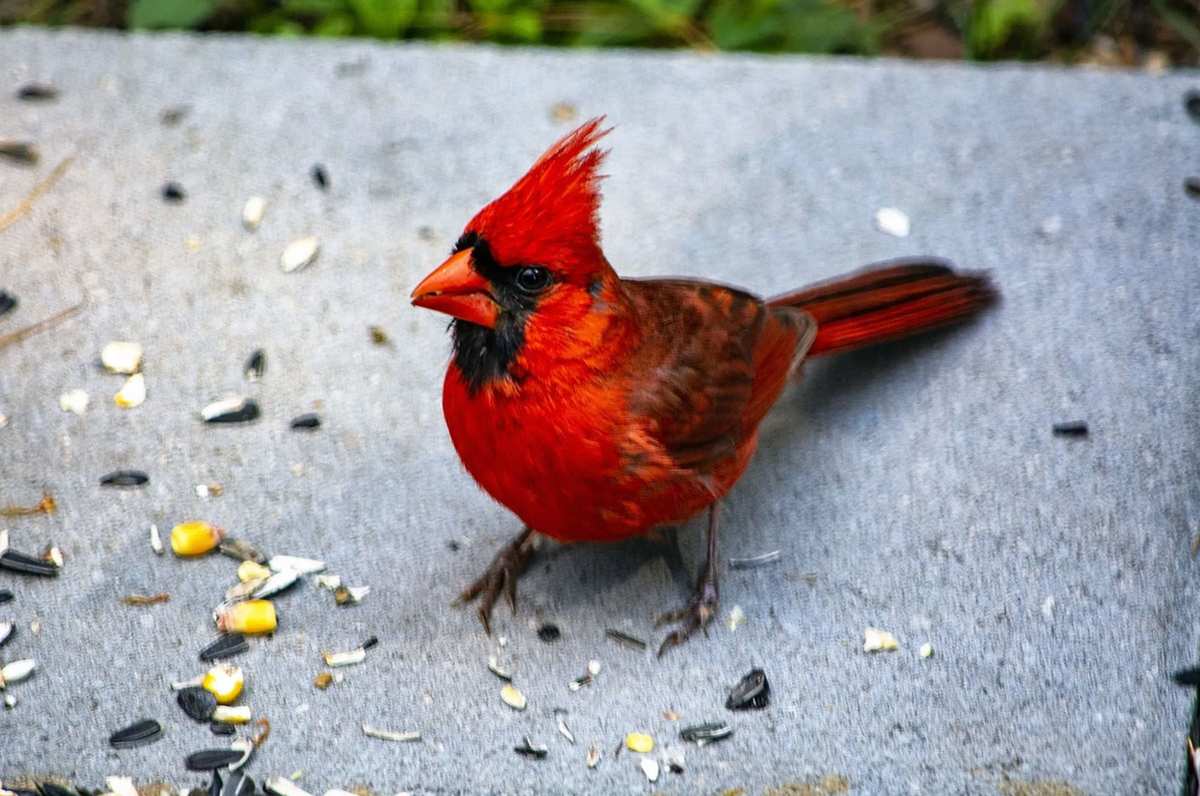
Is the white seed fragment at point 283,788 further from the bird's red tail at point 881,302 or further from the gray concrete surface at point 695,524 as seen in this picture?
the bird's red tail at point 881,302

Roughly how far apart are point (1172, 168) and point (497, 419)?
2.16 metres

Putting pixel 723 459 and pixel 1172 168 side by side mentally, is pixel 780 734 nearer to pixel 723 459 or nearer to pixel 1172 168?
pixel 723 459

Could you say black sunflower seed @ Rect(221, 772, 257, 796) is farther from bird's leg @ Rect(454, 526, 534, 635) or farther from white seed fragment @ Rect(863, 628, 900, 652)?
white seed fragment @ Rect(863, 628, 900, 652)

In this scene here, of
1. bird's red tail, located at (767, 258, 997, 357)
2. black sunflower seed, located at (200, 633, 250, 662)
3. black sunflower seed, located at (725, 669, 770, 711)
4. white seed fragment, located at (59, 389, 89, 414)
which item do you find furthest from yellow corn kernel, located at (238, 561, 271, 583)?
bird's red tail, located at (767, 258, 997, 357)

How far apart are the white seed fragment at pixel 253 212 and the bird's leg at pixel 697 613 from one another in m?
1.54

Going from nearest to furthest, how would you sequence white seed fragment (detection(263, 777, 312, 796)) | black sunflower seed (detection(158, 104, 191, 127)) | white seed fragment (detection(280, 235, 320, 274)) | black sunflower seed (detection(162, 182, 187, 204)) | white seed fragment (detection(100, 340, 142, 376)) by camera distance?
white seed fragment (detection(263, 777, 312, 796))
white seed fragment (detection(100, 340, 142, 376))
white seed fragment (detection(280, 235, 320, 274))
black sunflower seed (detection(162, 182, 187, 204))
black sunflower seed (detection(158, 104, 191, 127))

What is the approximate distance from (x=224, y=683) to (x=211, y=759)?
16 cm

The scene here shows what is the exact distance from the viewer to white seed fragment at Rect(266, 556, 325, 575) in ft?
8.95

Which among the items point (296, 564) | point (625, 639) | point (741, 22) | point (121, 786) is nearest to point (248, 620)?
point (296, 564)

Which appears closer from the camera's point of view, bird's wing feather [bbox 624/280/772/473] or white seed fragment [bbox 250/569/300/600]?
bird's wing feather [bbox 624/280/772/473]

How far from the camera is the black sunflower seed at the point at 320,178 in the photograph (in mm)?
3594

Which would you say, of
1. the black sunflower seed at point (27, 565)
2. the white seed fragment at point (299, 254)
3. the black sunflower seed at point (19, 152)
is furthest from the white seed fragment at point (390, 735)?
the black sunflower seed at point (19, 152)

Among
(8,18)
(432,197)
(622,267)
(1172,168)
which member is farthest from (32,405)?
(1172,168)

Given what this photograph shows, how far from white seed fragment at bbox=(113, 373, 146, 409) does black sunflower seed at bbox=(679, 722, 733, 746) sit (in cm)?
145
